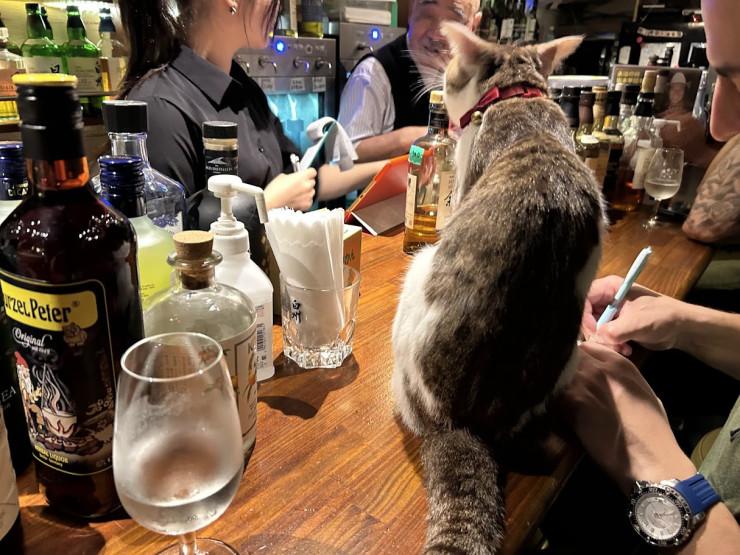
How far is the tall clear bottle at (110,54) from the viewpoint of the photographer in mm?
2377

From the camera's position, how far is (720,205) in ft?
4.95

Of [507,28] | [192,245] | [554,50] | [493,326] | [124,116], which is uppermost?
[507,28]

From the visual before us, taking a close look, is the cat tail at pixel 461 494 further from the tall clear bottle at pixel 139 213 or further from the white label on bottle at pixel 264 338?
the tall clear bottle at pixel 139 213

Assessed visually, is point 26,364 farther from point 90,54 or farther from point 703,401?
point 90,54

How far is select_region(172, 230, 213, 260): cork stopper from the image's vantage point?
1.69ft

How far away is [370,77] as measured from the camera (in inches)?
98.7

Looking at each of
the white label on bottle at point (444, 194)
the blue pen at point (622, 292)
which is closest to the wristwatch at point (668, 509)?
the blue pen at point (622, 292)

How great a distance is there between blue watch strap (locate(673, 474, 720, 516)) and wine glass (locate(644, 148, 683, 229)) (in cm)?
117

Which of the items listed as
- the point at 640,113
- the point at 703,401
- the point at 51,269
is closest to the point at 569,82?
the point at 640,113

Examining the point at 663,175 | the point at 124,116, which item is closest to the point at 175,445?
the point at 124,116

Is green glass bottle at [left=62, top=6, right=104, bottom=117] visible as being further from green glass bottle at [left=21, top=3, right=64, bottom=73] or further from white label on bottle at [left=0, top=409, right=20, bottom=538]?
white label on bottle at [left=0, top=409, right=20, bottom=538]

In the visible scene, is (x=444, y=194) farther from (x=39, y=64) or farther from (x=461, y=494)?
(x=39, y=64)

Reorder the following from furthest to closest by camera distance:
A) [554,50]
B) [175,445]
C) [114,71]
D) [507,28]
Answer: [507,28], [114,71], [554,50], [175,445]

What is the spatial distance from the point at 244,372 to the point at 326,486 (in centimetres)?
16
